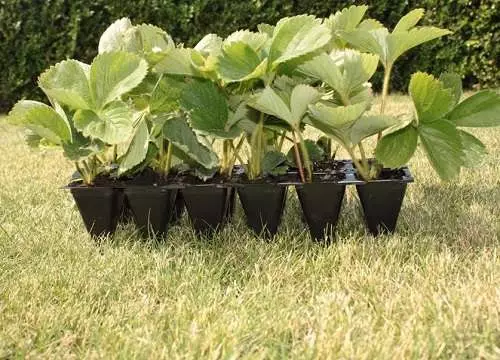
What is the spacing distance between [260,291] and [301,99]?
427mm

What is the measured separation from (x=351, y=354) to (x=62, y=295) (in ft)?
2.13

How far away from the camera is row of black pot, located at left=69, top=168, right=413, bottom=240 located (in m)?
1.50

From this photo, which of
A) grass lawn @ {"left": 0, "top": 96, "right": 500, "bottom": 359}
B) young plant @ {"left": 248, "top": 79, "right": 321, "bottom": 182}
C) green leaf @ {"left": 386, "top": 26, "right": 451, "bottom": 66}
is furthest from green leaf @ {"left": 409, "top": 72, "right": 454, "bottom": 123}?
grass lawn @ {"left": 0, "top": 96, "right": 500, "bottom": 359}

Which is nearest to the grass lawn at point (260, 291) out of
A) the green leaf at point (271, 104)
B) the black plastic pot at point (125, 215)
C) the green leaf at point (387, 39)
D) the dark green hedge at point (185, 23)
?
the black plastic pot at point (125, 215)

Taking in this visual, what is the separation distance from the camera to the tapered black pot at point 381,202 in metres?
1.49

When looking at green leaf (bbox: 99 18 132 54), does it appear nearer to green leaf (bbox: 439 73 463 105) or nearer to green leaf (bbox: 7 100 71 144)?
green leaf (bbox: 7 100 71 144)

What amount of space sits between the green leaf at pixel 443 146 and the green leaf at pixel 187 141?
19.9 inches

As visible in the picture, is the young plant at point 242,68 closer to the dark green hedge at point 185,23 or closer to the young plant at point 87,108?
the young plant at point 87,108

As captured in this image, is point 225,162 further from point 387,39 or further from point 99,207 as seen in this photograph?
point 387,39

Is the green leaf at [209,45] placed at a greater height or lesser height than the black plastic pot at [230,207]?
greater

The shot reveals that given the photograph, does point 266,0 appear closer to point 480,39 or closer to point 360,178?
point 480,39

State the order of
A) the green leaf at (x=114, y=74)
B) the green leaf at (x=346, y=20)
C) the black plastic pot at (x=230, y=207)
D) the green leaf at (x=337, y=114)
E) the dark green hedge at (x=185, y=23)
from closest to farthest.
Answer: the green leaf at (x=337, y=114), the green leaf at (x=114, y=74), the green leaf at (x=346, y=20), the black plastic pot at (x=230, y=207), the dark green hedge at (x=185, y=23)

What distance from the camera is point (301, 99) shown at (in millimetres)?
1332

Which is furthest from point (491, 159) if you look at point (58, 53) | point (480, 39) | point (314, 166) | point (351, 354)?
point (58, 53)
